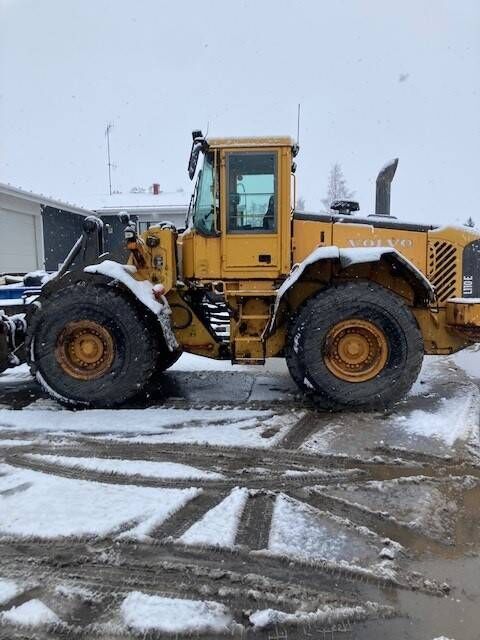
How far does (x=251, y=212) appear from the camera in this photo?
18.1ft

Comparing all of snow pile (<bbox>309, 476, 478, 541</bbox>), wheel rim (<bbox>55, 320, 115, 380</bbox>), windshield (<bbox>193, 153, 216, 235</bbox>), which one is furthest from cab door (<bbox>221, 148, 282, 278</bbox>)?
snow pile (<bbox>309, 476, 478, 541</bbox>)

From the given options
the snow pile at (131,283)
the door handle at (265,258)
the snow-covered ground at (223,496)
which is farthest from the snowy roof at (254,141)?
the snow-covered ground at (223,496)

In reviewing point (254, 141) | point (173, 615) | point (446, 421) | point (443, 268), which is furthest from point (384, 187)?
point (173, 615)

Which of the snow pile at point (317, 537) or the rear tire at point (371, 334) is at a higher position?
the rear tire at point (371, 334)

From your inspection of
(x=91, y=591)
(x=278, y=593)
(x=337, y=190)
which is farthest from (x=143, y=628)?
(x=337, y=190)

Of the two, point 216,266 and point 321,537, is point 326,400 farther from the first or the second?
point 321,537

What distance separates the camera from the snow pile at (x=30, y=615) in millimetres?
2236

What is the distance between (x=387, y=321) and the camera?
17.0 feet

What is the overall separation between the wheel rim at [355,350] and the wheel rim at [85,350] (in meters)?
2.23

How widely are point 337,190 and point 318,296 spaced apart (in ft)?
169

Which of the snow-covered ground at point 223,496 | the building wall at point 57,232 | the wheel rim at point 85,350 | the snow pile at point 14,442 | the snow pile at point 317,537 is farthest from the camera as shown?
the building wall at point 57,232

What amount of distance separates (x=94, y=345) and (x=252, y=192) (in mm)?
2267

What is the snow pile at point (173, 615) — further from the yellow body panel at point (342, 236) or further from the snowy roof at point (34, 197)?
the snowy roof at point (34, 197)

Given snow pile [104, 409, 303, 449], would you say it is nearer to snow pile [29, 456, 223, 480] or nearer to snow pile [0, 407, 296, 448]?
snow pile [0, 407, 296, 448]
